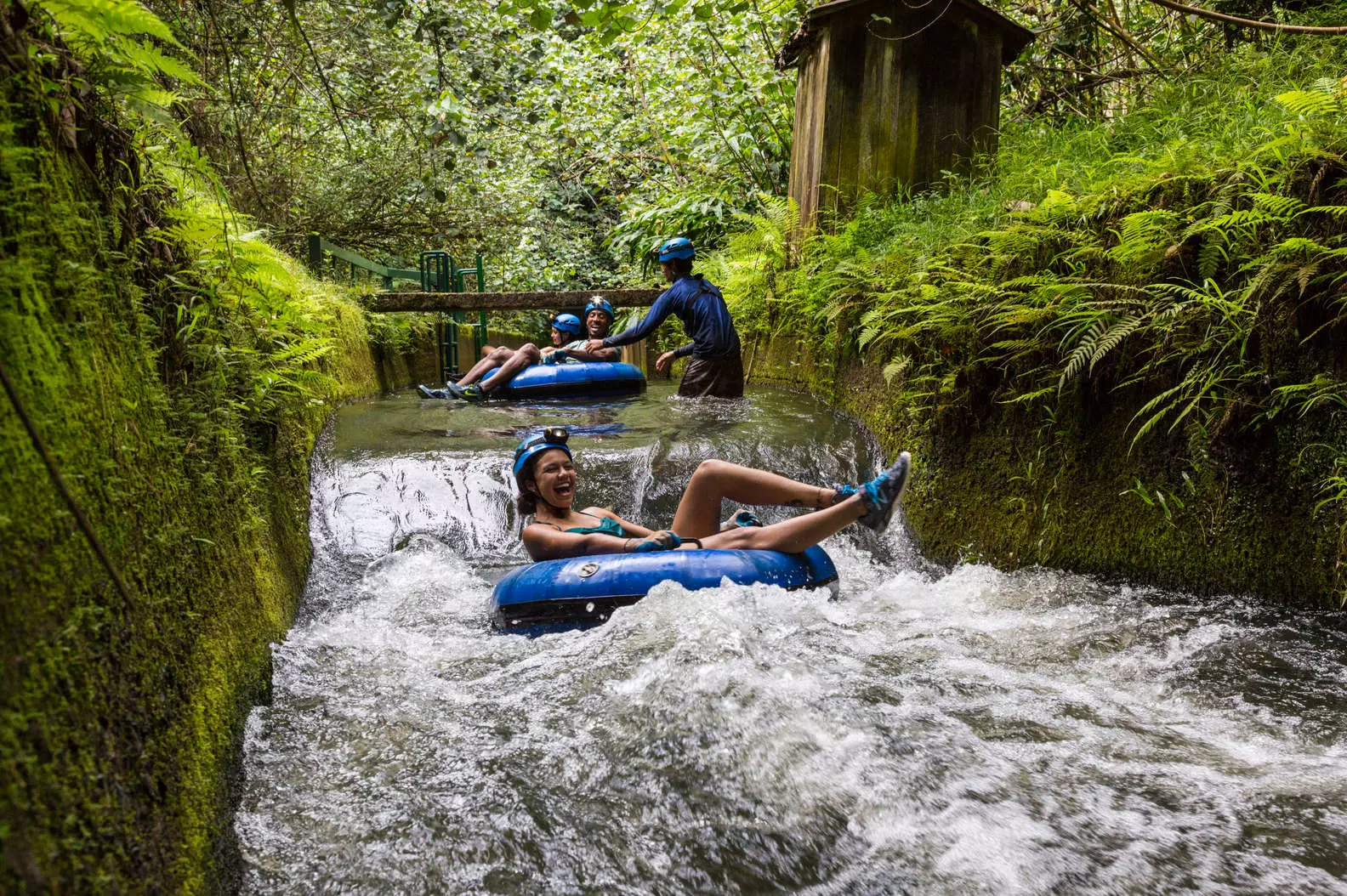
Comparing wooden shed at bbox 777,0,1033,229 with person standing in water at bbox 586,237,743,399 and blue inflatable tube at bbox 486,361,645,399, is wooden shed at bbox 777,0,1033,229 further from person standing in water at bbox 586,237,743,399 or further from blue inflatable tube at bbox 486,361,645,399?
blue inflatable tube at bbox 486,361,645,399

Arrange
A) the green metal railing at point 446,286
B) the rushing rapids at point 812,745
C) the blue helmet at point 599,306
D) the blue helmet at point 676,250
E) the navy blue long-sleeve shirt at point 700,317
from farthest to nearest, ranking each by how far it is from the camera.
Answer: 1. the green metal railing at point 446,286
2. the blue helmet at point 599,306
3. the blue helmet at point 676,250
4. the navy blue long-sleeve shirt at point 700,317
5. the rushing rapids at point 812,745

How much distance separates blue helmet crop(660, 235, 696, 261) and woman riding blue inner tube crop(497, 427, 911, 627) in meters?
4.30

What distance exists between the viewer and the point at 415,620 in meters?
4.97

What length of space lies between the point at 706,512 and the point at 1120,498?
2317mm

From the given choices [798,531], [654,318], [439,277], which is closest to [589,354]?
[654,318]

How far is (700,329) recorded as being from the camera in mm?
9031

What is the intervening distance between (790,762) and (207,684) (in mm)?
1866

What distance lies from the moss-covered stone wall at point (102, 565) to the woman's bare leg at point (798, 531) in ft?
8.01

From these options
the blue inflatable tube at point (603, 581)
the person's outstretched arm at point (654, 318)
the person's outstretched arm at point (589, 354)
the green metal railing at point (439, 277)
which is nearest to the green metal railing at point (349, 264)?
the green metal railing at point (439, 277)

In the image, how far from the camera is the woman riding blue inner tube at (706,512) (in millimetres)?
4613

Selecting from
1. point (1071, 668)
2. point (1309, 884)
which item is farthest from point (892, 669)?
point (1309, 884)

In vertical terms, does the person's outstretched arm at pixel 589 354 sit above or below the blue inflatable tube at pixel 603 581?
above

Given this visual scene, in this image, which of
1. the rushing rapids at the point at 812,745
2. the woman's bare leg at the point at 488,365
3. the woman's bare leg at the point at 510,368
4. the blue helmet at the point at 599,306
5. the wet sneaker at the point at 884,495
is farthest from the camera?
the blue helmet at the point at 599,306

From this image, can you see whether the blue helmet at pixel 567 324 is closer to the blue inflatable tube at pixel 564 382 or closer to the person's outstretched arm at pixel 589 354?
the person's outstretched arm at pixel 589 354
